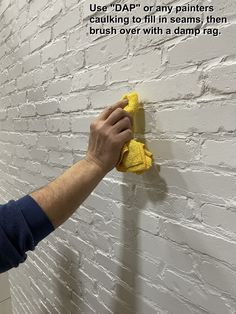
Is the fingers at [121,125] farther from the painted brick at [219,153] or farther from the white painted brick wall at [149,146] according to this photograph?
the painted brick at [219,153]

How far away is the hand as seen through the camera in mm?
836

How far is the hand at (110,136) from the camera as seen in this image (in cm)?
84

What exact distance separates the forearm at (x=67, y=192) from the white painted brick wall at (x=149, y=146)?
0.56 ft

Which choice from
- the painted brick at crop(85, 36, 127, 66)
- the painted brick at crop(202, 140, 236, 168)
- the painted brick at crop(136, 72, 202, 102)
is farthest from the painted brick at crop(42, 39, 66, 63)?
the painted brick at crop(202, 140, 236, 168)

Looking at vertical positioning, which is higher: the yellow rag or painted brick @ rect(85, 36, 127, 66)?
painted brick @ rect(85, 36, 127, 66)

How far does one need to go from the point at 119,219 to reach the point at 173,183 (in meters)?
0.28

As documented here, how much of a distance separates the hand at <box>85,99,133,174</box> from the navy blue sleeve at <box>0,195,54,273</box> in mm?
189

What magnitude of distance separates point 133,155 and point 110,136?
76mm

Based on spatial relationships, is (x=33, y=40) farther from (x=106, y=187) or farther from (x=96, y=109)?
(x=106, y=187)

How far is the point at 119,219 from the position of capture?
1.05 metres

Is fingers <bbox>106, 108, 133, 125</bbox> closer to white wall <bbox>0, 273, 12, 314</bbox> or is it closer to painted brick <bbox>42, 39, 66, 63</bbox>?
painted brick <bbox>42, 39, 66, 63</bbox>

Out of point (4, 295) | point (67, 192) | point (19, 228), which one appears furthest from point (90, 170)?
point (4, 295)

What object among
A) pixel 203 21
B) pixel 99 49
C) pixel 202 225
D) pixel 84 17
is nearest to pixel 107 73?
pixel 99 49

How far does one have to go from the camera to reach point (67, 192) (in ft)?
2.67
